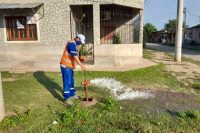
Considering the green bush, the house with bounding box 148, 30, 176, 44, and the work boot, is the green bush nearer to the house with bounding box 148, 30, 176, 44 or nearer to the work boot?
the work boot

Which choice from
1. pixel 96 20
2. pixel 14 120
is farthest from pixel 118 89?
pixel 96 20

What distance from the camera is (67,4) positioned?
10133 mm

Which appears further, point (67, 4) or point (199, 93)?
point (67, 4)

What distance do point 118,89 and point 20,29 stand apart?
20.7 feet

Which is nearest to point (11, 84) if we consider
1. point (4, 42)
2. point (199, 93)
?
point (4, 42)

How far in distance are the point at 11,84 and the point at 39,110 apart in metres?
2.88

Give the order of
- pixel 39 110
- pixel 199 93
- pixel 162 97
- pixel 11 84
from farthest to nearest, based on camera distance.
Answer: pixel 11 84 < pixel 199 93 < pixel 162 97 < pixel 39 110

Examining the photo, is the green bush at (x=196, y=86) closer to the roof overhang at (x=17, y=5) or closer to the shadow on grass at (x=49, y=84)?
the shadow on grass at (x=49, y=84)

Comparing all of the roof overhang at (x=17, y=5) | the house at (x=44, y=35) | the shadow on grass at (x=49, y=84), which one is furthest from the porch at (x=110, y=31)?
the shadow on grass at (x=49, y=84)

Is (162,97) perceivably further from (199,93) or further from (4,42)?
(4,42)

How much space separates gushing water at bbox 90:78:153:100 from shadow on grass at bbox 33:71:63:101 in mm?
1307

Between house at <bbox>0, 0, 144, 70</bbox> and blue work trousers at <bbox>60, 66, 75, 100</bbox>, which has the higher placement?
house at <bbox>0, 0, 144, 70</bbox>

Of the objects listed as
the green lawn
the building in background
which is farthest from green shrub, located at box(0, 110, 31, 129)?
the building in background

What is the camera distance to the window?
10.6 metres
